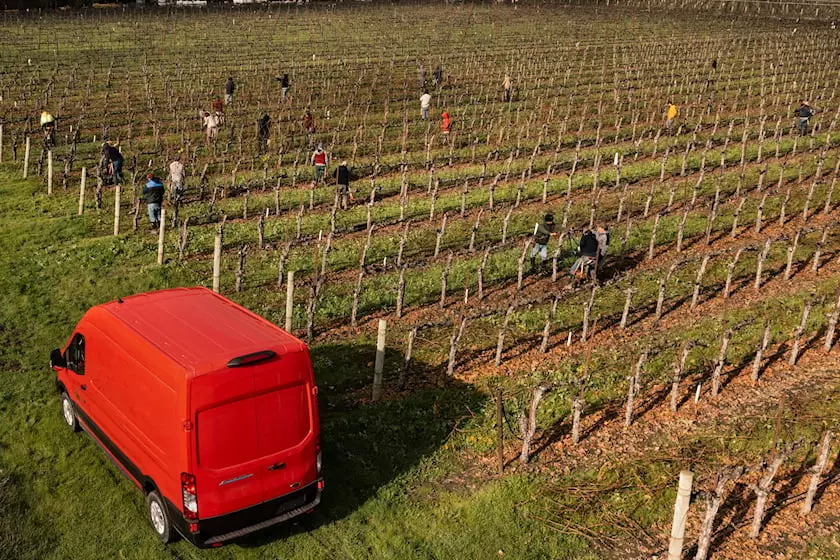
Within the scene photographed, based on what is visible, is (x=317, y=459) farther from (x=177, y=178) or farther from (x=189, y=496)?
(x=177, y=178)

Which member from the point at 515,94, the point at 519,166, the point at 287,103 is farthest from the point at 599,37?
the point at 519,166

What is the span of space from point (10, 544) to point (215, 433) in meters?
3.33

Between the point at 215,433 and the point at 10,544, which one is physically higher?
the point at 215,433

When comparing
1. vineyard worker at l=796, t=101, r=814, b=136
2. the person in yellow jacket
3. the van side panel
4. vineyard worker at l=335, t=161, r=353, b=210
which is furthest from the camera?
the person in yellow jacket

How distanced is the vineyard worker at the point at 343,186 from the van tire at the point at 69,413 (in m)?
12.2

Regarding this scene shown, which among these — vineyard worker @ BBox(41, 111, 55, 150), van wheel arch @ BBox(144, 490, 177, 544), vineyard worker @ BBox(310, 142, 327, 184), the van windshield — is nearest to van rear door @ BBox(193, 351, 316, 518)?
the van windshield

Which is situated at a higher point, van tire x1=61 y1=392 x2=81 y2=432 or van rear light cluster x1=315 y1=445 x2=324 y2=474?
van rear light cluster x1=315 y1=445 x2=324 y2=474

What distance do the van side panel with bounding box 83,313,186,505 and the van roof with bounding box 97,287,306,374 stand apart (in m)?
0.17

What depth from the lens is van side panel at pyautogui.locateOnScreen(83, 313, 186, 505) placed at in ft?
31.0

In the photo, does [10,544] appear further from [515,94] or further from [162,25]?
[162,25]

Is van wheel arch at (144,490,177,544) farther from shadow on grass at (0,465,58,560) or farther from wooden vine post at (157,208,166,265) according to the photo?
wooden vine post at (157,208,166,265)

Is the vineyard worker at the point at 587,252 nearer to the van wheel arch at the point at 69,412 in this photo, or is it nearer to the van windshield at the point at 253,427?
the van windshield at the point at 253,427

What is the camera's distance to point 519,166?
1168 inches

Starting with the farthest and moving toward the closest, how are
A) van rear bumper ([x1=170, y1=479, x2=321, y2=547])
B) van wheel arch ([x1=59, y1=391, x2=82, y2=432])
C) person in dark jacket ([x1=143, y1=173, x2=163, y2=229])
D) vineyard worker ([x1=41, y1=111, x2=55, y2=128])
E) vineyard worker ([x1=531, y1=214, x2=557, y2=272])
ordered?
vineyard worker ([x1=41, y1=111, x2=55, y2=128]) < person in dark jacket ([x1=143, y1=173, x2=163, y2=229]) < vineyard worker ([x1=531, y1=214, x2=557, y2=272]) < van wheel arch ([x1=59, y1=391, x2=82, y2=432]) < van rear bumper ([x1=170, y1=479, x2=321, y2=547])
